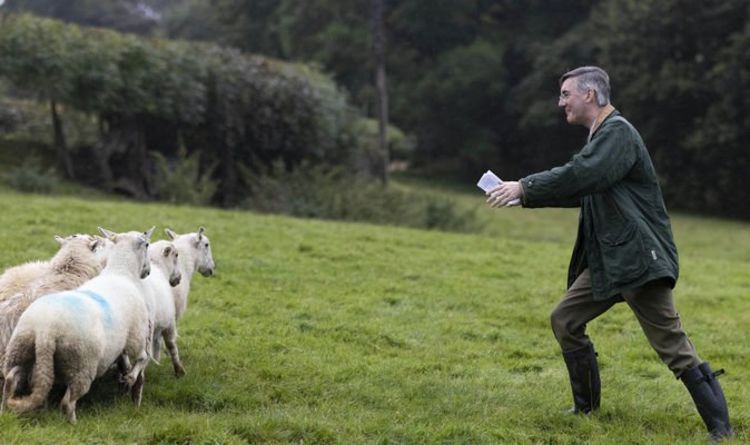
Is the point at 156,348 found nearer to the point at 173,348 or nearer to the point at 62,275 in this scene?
the point at 173,348

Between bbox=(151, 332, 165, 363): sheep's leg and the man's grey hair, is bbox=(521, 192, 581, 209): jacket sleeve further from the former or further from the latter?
bbox=(151, 332, 165, 363): sheep's leg

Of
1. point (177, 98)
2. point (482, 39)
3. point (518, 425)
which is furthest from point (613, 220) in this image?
point (482, 39)

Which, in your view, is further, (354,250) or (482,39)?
(482,39)

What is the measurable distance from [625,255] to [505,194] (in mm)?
1035

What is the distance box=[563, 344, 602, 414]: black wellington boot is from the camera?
23.6 feet

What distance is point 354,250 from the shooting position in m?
15.6

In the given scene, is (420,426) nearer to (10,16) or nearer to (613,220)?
(613,220)

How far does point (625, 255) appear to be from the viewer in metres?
6.33

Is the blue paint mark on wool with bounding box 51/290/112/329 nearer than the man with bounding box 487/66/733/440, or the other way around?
the blue paint mark on wool with bounding box 51/290/112/329

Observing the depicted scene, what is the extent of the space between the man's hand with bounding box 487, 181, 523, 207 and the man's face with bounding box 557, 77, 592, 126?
810 mm

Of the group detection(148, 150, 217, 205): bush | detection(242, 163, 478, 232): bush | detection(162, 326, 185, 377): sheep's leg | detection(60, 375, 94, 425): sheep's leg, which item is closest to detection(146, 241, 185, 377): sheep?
detection(162, 326, 185, 377): sheep's leg

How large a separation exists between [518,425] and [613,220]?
1890 mm

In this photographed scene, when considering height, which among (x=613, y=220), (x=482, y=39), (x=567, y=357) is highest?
(x=482, y=39)

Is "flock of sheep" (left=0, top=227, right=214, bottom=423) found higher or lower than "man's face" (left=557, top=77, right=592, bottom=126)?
lower
